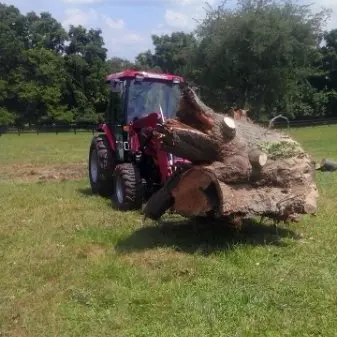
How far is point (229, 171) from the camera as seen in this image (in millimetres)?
7242

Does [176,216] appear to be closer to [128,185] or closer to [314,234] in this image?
[128,185]

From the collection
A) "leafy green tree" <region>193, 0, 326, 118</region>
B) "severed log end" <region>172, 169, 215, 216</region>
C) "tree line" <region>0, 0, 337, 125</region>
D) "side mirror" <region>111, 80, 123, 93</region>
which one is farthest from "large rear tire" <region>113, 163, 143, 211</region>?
"leafy green tree" <region>193, 0, 326, 118</region>

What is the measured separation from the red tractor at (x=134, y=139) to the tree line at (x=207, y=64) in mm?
18317

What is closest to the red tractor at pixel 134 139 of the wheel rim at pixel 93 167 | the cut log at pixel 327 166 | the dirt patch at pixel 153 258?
the wheel rim at pixel 93 167

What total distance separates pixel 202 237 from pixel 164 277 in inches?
65.1

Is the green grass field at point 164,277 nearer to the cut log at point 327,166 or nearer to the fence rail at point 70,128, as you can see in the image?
the cut log at point 327,166

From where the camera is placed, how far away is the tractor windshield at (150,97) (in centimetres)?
1102

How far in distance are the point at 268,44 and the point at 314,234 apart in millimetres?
37800

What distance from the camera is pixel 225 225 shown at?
8.16 m

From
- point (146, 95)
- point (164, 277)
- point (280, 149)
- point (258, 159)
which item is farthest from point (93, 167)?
point (164, 277)

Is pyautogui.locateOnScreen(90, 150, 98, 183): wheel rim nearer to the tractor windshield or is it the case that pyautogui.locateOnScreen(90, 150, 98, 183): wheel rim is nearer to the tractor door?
the tractor door

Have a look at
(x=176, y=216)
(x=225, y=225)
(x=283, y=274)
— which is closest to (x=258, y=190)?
(x=225, y=225)

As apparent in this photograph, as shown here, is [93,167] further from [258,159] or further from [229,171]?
[258,159]

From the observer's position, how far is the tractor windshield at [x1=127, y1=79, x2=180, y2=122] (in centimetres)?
1102
